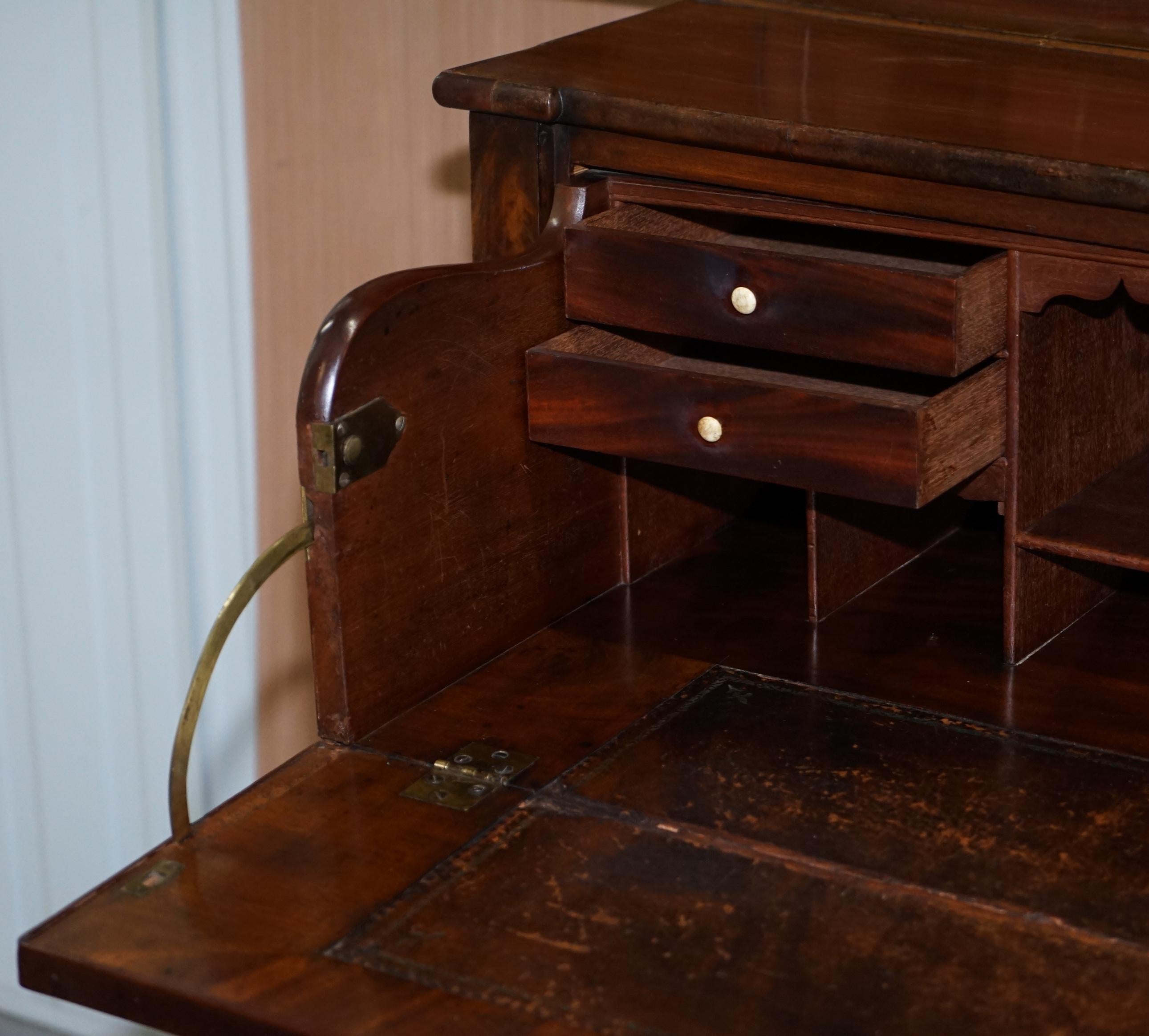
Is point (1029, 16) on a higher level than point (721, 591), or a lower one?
higher

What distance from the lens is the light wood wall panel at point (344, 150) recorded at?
220cm

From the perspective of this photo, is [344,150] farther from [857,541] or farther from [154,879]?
[154,879]

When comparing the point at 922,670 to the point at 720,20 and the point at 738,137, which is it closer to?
the point at 738,137

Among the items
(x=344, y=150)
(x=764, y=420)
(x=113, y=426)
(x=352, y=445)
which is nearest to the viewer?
(x=352, y=445)

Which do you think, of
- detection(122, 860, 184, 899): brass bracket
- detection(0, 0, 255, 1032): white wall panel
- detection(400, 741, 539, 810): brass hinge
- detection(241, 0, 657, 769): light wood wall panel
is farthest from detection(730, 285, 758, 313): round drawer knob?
detection(0, 0, 255, 1032): white wall panel

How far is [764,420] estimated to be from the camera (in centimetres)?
139

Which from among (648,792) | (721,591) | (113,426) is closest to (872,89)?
(721,591)

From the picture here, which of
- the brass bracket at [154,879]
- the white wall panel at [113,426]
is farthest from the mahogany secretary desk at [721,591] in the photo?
the white wall panel at [113,426]

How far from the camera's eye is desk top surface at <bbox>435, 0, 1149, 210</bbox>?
128 centimetres

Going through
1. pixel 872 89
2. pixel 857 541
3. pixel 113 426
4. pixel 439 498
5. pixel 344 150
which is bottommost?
pixel 113 426

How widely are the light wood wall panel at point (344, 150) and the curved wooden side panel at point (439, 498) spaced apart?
30.7 inches

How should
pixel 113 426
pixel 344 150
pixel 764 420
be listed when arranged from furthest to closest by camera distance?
pixel 113 426
pixel 344 150
pixel 764 420

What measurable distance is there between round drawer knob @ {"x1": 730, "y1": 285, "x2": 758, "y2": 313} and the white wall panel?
1.20 m

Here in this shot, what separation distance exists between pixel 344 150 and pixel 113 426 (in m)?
A: 0.57
